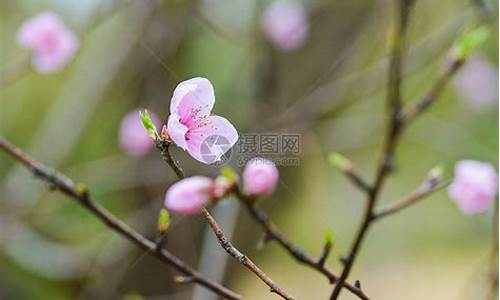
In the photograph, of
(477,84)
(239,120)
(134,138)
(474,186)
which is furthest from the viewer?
(477,84)

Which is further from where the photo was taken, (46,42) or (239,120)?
(239,120)

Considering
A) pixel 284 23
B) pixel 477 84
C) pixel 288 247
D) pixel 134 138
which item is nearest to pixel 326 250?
pixel 288 247

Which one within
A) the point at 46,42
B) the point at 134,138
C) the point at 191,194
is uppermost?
the point at 134,138

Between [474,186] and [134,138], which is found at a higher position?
[134,138]

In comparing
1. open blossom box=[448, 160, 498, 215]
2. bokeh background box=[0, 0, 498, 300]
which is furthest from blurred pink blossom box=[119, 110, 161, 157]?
open blossom box=[448, 160, 498, 215]

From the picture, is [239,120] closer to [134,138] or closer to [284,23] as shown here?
[134,138]

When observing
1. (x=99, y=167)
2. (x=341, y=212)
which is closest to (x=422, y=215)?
(x=341, y=212)

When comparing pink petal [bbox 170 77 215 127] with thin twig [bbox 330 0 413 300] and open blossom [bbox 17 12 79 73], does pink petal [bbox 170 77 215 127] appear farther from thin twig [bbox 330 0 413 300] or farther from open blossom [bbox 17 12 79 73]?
open blossom [bbox 17 12 79 73]
